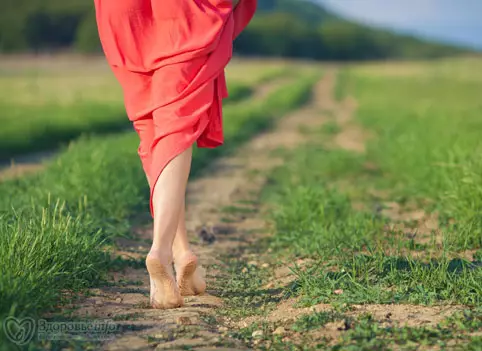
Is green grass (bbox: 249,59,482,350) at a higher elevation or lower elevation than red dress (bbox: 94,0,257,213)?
lower

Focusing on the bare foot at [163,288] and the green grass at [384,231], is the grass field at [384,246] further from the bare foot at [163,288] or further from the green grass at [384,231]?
the bare foot at [163,288]

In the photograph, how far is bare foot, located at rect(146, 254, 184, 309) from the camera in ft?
9.53

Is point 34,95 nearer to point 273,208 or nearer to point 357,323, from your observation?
point 273,208

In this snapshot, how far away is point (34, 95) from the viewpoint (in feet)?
75.0

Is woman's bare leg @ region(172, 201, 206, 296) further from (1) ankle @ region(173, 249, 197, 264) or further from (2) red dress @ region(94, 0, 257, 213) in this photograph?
(2) red dress @ region(94, 0, 257, 213)

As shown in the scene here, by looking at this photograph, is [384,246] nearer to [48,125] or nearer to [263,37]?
[48,125]

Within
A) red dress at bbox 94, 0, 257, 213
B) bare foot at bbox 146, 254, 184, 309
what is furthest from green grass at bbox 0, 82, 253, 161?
bare foot at bbox 146, 254, 184, 309

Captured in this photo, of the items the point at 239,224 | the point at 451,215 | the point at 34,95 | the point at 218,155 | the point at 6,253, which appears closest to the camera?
the point at 6,253

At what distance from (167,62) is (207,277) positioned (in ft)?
4.26

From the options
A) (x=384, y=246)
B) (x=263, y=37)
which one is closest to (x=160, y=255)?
(x=384, y=246)

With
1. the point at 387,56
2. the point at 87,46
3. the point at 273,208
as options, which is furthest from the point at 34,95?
the point at 387,56

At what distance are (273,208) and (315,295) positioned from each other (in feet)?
9.03

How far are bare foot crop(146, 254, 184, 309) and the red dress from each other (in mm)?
360

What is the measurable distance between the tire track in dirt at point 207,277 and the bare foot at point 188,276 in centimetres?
5
